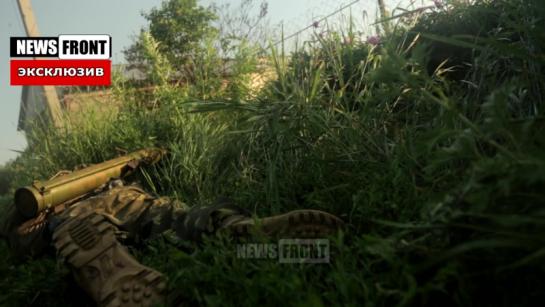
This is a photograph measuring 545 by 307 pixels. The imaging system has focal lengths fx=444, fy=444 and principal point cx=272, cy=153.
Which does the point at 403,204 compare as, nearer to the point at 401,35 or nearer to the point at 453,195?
the point at 453,195

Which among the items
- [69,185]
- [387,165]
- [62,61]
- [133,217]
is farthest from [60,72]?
[387,165]

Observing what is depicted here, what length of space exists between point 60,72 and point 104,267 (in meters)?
5.88

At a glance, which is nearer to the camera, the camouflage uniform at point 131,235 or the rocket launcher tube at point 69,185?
the camouflage uniform at point 131,235

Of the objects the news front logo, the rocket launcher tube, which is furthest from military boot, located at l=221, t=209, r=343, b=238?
the news front logo

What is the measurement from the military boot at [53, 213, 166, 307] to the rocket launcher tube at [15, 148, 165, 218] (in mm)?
988

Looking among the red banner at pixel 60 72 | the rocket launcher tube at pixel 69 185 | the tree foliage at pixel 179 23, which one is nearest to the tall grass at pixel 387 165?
the rocket launcher tube at pixel 69 185

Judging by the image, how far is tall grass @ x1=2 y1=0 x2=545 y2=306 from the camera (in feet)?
2.88

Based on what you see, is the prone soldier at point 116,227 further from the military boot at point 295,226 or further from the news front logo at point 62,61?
the news front logo at point 62,61

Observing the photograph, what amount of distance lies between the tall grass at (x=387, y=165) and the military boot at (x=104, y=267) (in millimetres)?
Answer: 108

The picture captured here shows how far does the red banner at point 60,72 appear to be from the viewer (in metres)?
5.65

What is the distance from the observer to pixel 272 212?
207 cm

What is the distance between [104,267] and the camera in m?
1.54

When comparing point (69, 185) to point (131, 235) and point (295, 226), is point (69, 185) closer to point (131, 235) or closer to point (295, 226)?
point (131, 235)

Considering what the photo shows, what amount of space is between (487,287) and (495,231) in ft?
0.57
